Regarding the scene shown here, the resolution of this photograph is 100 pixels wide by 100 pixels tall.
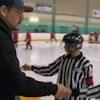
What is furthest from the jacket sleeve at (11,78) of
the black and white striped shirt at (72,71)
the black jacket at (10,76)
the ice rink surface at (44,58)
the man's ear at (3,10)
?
the ice rink surface at (44,58)

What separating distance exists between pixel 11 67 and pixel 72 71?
1.76 meters

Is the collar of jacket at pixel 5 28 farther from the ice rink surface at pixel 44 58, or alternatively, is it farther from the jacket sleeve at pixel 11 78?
the ice rink surface at pixel 44 58

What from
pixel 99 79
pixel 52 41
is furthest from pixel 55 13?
pixel 99 79

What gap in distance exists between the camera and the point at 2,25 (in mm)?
1856

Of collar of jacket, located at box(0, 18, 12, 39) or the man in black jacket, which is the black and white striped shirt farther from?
collar of jacket, located at box(0, 18, 12, 39)

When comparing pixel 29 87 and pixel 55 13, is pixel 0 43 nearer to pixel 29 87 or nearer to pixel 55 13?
pixel 29 87

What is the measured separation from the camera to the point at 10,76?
1760mm

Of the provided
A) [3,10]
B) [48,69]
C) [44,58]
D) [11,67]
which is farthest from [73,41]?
[44,58]

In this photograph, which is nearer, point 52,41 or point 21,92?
point 21,92

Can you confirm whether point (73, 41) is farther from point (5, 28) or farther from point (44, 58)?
point (44, 58)

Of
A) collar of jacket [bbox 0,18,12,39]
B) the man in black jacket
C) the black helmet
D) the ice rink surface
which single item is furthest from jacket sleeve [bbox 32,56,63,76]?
the ice rink surface

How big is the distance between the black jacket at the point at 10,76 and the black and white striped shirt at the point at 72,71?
1.50 meters

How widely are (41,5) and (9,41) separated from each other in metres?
29.6

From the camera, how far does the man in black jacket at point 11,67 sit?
176 centimetres
